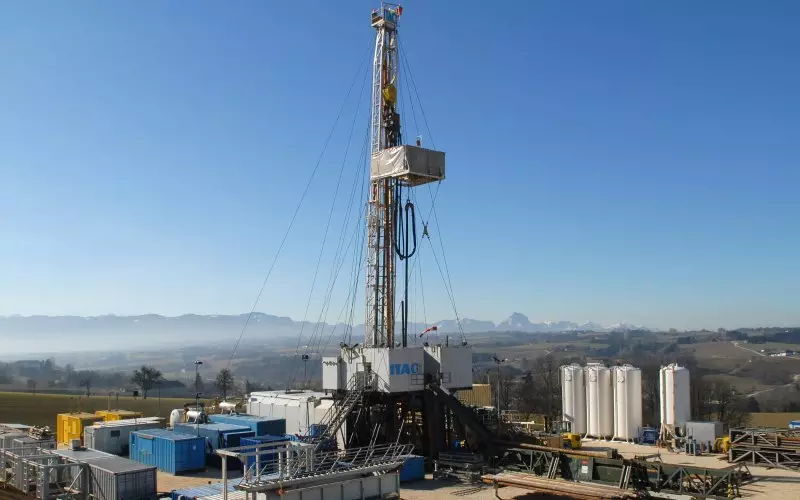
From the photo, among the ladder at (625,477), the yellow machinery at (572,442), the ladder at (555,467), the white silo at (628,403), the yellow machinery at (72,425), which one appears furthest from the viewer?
the yellow machinery at (72,425)

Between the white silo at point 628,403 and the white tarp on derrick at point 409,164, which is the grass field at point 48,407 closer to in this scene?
the white tarp on derrick at point 409,164

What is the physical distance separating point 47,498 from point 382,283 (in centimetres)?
1495

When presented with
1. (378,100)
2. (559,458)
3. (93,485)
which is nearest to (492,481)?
(559,458)

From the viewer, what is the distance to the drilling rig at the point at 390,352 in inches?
1141

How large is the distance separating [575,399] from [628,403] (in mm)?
3033

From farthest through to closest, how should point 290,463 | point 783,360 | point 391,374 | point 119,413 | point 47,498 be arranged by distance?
point 783,360 → point 119,413 → point 391,374 → point 47,498 → point 290,463

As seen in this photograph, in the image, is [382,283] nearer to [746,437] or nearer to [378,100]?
[378,100]

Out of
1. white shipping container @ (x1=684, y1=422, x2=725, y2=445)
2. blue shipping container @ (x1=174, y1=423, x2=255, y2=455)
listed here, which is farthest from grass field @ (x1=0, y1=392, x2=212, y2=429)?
white shipping container @ (x1=684, y1=422, x2=725, y2=445)

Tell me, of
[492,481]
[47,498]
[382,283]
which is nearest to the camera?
[47,498]

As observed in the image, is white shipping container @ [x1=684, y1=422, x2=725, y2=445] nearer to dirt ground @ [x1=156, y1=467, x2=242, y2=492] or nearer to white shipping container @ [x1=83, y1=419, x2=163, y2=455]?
dirt ground @ [x1=156, y1=467, x2=242, y2=492]

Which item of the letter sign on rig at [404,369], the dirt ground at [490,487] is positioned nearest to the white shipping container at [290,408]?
the letter sign on rig at [404,369]

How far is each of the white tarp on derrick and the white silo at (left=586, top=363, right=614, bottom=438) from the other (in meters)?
13.8

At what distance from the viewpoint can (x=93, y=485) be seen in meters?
22.9

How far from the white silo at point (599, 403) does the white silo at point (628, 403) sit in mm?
377
